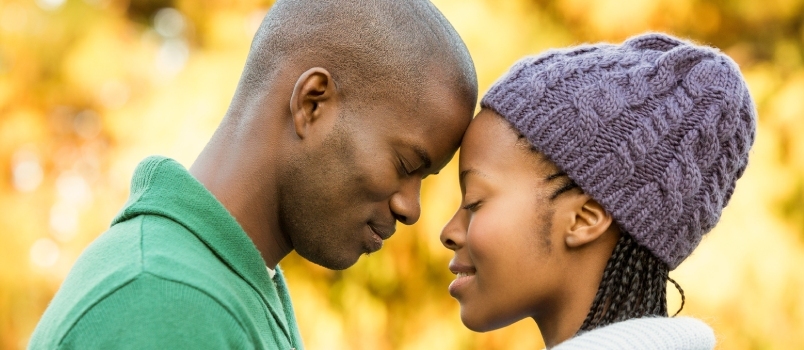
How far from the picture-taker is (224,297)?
1.75 m

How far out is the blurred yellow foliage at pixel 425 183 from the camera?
13.7 ft

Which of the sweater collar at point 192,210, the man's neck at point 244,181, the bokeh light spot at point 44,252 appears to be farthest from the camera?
the bokeh light spot at point 44,252

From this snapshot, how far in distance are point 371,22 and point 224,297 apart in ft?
2.56

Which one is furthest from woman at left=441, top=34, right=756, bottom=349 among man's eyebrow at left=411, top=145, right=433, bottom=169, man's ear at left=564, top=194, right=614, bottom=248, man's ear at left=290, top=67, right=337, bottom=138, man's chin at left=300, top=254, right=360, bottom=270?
man's ear at left=290, top=67, right=337, bottom=138

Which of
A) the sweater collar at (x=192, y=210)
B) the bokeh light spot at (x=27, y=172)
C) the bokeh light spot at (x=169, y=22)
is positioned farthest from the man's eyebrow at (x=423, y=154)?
the bokeh light spot at (x=27, y=172)

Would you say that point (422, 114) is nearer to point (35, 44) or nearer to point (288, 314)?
point (288, 314)

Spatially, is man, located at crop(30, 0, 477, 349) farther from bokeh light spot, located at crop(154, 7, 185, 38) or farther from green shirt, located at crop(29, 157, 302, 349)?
bokeh light spot, located at crop(154, 7, 185, 38)

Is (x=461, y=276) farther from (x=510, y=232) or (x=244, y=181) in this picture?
(x=244, y=181)

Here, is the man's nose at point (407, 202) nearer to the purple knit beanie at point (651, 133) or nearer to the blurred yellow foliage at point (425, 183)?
the purple knit beanie at point (651, 133)

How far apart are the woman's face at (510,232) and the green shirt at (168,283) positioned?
50 centimetres

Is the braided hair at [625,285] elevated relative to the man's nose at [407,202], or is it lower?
lower

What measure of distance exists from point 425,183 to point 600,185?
A: 2246mm

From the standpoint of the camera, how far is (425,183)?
4.30 metres

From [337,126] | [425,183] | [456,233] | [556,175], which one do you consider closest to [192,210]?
[337,126]
